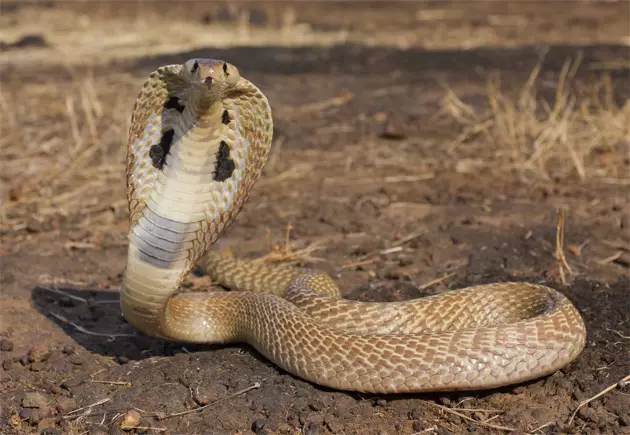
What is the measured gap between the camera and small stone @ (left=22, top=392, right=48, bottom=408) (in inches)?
171

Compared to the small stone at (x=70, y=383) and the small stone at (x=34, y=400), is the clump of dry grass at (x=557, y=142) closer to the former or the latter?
the small stone at (x=70, y=383)

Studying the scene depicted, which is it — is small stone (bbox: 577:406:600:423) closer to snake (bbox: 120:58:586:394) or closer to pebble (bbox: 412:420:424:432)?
snake (bbox: 120:58:586:394)

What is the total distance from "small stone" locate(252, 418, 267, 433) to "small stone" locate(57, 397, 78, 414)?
0.89m

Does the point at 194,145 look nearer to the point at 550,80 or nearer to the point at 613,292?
the point at 613,292

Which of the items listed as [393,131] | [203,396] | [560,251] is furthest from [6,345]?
[393,131]

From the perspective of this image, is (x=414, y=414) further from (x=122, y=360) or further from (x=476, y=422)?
(x=122, y=360)

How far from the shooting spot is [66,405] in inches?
170

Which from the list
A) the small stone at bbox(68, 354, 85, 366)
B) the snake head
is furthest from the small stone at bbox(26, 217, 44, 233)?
the snake head

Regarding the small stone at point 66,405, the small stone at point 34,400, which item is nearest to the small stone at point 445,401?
the small stone at point 66,405

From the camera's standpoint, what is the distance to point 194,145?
425 cm

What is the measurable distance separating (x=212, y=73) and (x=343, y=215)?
353cm

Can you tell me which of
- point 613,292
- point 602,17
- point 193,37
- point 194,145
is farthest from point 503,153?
point 602,17

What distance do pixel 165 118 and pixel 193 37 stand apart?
39.3 ft

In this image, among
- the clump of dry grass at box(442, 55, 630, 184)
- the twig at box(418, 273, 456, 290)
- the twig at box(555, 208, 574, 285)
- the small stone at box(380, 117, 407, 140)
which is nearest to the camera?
the twig at box(555, 208, 574, 285)
